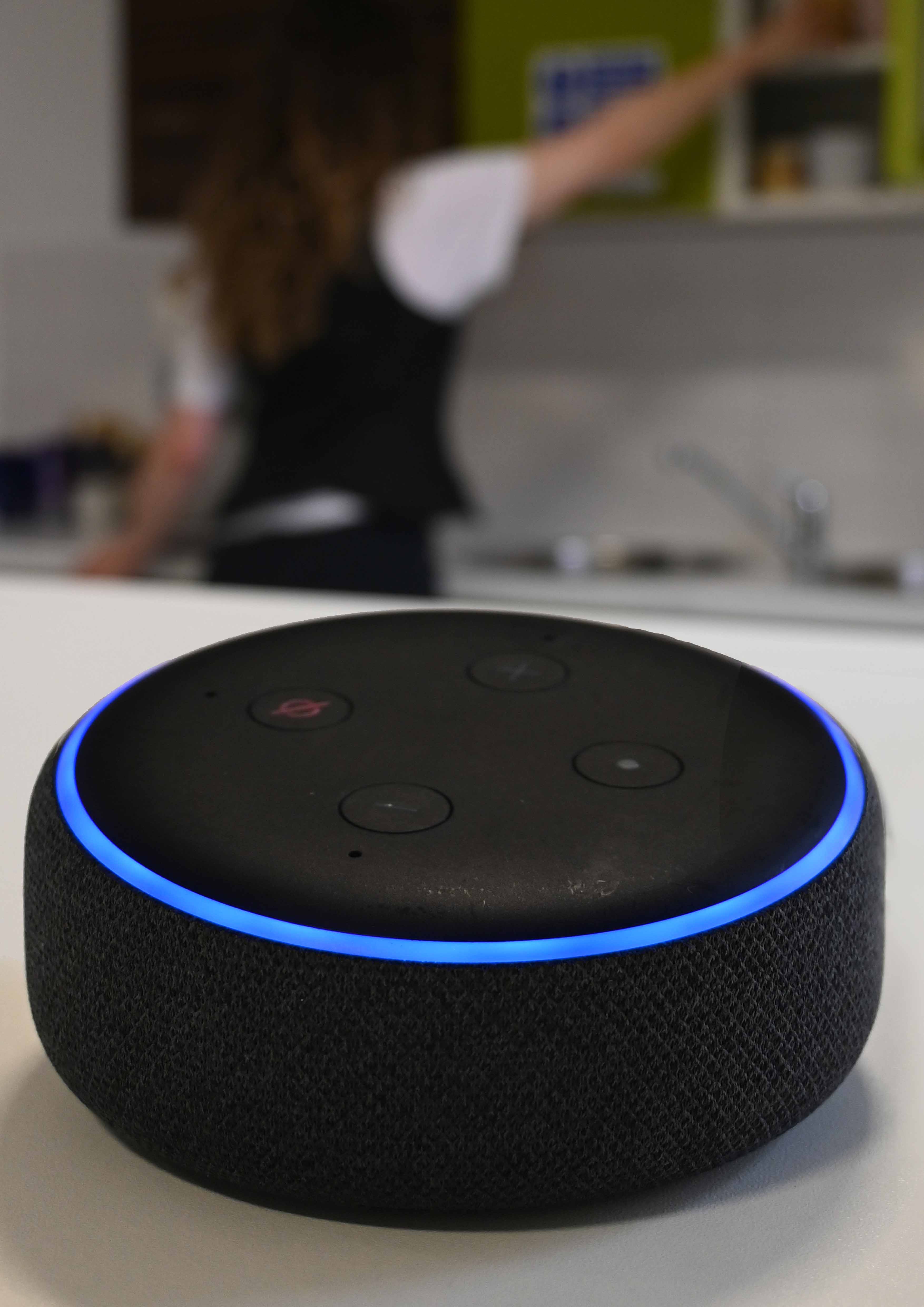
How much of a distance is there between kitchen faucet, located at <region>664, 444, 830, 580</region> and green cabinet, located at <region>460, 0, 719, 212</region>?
0.58 meters

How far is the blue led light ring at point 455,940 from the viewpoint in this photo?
0.32 meters

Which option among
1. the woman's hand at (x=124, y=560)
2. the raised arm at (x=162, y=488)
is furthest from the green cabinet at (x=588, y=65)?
the woman's hand at (x=124, y=560)

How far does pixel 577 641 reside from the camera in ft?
1.54

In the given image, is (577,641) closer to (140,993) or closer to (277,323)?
(140,993)

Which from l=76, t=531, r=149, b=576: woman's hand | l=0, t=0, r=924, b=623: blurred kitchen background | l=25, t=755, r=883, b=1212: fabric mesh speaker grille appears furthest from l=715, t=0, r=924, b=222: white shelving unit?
l=25, t=755, r=883, b=1212: fabric mesh speaker grille

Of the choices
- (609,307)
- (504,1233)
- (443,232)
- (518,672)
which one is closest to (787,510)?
(609,307)

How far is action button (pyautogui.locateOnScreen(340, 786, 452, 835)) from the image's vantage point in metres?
0.35

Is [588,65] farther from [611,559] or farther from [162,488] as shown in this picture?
[162,488]

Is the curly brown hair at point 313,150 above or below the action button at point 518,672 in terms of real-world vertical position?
above

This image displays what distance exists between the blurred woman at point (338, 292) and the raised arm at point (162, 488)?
0.18ft

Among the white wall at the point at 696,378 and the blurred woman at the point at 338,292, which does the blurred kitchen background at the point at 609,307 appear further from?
the blurred woman at the point at 338,292

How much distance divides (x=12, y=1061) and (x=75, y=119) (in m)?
3.26

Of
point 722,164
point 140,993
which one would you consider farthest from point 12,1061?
point 722,164

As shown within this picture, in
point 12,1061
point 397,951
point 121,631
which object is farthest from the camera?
point 121,631
